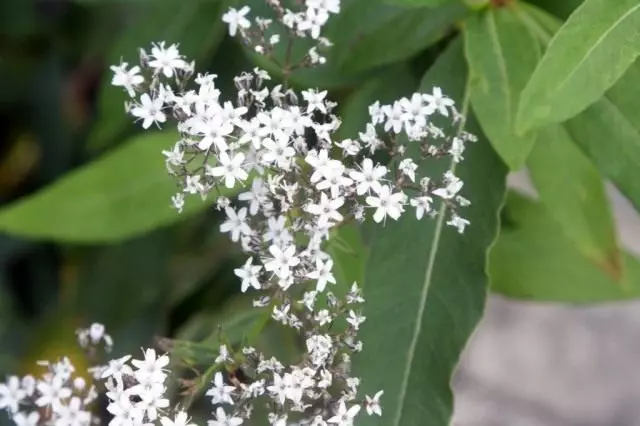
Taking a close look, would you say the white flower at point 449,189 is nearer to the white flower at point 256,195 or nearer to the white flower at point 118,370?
the white flower at point 256,195

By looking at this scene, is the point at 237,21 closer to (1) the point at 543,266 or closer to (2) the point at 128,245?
(1) the point at 543,266

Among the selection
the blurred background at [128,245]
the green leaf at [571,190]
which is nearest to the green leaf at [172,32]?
the blurred background at [128,245]

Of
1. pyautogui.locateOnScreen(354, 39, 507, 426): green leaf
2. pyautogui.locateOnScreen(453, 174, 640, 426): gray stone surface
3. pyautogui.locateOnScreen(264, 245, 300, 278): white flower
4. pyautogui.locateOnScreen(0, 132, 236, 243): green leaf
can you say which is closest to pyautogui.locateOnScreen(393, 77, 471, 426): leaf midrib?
pyautogui.locateOnScreen(354, 39, 507, 426): green leaf

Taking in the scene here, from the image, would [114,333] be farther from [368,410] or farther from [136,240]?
[368,410]

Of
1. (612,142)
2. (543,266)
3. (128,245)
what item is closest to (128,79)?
(612,142)

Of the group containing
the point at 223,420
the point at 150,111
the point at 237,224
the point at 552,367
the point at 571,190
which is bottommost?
the point at 552,367

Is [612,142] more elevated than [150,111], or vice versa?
[150,111]
